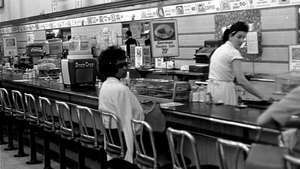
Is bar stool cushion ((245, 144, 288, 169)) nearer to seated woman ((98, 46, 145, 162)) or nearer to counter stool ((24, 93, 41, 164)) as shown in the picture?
seated woman ((98, 46, 145, 162))

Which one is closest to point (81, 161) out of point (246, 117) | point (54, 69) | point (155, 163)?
point (155, 163)

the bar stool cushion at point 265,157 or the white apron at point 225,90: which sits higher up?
the white apron at point 225,90

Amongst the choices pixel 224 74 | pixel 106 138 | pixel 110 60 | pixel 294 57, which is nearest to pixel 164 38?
pixel 224 74

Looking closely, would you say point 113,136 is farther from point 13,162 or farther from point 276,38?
point 276,38

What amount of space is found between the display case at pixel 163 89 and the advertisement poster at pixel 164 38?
1260 millimetres

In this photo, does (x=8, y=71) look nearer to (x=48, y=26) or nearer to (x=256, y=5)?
(x=48, y=26)

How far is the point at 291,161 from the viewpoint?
6.42 ft

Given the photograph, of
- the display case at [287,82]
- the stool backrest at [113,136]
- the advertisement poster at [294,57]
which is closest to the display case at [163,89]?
the stool backrest at [113,136]

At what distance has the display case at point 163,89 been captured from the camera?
13.6 feet

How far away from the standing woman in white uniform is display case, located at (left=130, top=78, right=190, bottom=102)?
51 centimetres

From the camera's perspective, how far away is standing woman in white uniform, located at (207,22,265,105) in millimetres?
4734

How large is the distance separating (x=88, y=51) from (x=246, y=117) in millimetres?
3404

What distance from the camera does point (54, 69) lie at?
7.34 meters

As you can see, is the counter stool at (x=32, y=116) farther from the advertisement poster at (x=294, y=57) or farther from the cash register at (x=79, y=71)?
the advertisement poster at (x=294, y=57)
